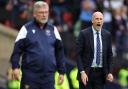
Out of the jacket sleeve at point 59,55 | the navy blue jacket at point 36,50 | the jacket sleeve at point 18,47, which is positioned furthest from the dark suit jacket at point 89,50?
the jacket sleeve at point 18,47

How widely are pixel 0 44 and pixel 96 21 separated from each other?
6.83m

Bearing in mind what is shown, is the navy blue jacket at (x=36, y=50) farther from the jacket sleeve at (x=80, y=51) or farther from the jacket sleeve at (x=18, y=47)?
the jacket sleeve at (x=80, y=51)

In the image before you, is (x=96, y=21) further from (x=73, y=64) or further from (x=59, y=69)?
(x=73, y=64)

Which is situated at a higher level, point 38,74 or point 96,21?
point 96,21

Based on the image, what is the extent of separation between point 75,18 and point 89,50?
731 cm

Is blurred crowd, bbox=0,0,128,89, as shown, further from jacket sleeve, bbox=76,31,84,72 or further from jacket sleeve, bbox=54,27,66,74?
jacket sleeve, bbox=54,27,66,74

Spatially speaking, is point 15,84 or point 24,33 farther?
point 15,84

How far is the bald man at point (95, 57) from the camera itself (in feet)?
33.1

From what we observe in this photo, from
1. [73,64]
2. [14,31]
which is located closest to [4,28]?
[14,31]

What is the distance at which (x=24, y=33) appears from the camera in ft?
30.6

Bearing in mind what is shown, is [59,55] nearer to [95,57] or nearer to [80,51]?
[80,51]

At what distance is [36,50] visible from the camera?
9281 millimetres

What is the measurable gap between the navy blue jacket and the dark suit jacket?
0.78 metres

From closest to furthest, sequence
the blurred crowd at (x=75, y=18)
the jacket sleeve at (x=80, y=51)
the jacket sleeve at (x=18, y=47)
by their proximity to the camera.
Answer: the jacket sleeve at (x=18, y=47) → the jacket sleeve at (x=80, y=51) → the blurred crowd at (x=75, y=18)
